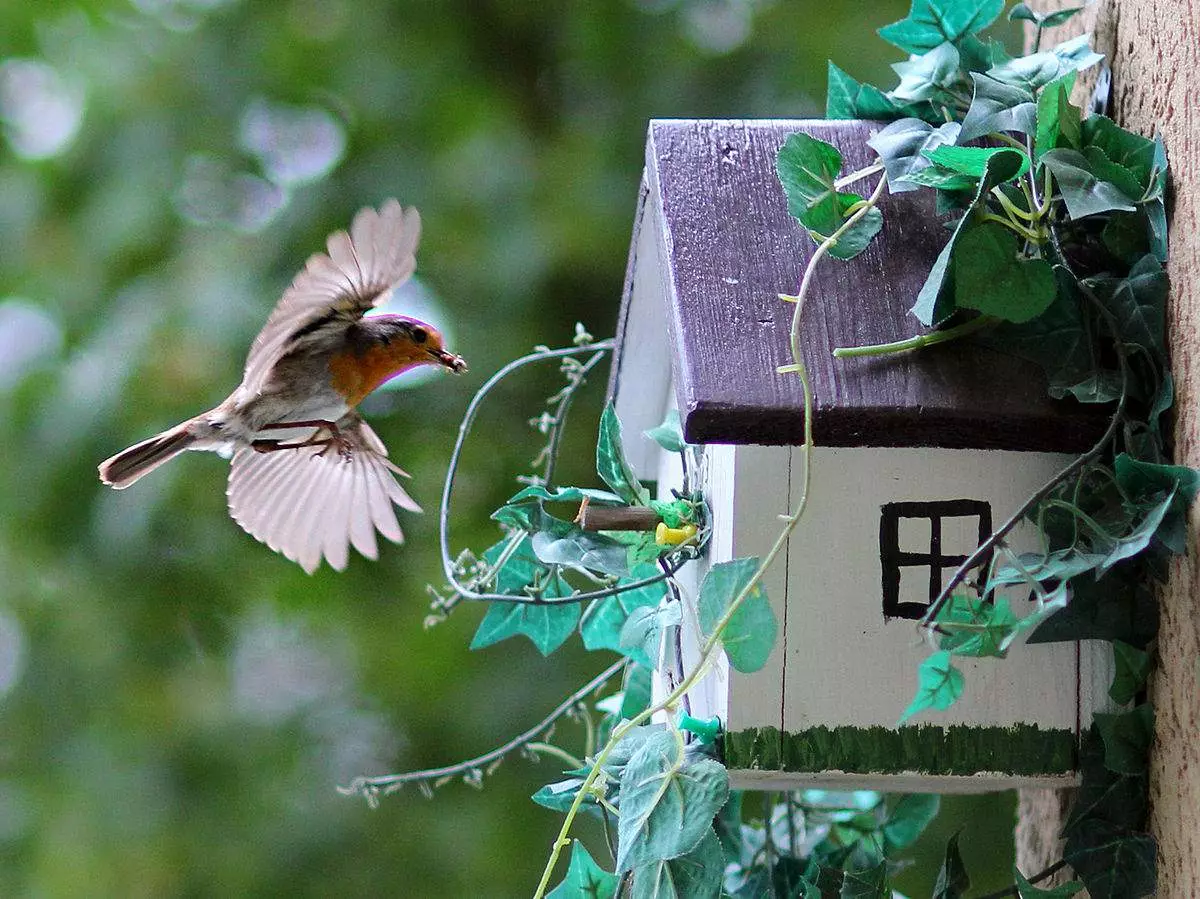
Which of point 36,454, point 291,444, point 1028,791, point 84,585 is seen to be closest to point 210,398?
point 36,454

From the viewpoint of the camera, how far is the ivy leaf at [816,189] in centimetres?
95

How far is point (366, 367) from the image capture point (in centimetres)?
144

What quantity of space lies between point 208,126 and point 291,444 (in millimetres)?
1328

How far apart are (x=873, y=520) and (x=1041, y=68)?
370 mm

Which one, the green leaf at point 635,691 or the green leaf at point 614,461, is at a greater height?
the green leaf at point 614,461

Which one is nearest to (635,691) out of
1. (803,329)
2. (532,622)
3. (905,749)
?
(532,622)

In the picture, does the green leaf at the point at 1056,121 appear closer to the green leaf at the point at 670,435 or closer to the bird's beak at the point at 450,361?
the green leaf at the point at 670,435

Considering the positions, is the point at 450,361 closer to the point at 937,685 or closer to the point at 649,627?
the point at 649,627

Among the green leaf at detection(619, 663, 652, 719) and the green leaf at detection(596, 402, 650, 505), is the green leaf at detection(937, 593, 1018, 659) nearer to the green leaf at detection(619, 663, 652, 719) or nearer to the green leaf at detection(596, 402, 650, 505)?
the green leaf at detection(596, 402, 650, 505)

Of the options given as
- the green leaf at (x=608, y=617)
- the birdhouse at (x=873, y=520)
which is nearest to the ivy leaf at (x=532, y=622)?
the green leaf at (x=608, y=617)

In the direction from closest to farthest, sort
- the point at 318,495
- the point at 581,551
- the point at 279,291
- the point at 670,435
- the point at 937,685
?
1. the point at 937,685
2. the point at 581,551
3. the point at 670,435
4. the point at 318,495
5. the point at 279,291

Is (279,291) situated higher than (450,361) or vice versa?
(279,291)

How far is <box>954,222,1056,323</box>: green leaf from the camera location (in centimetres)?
90

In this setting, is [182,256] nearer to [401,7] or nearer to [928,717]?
[401,7]
